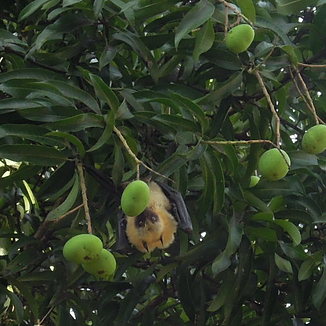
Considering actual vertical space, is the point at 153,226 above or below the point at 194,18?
below

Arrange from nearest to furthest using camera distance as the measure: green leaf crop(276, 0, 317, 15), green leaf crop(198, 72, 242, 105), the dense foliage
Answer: the dense foliage, green leaf crop(198, 72, 242, 105), green leaf crop(276, 0, 317, 15)

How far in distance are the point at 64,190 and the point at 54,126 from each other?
197 millimetres

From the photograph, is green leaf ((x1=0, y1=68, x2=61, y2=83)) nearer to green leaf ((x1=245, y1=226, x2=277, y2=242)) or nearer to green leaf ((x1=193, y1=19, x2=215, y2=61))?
green leaf ((x1=193, y1=19, x2=215, y2=61))

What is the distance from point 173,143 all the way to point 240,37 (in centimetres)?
26

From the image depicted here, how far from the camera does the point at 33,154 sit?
1.26 m

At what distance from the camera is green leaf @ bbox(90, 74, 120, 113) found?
3.99 feet

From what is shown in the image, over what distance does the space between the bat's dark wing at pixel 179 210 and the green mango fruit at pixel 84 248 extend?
0.15m

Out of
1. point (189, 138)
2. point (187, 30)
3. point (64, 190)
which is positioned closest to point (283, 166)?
point (189, 138)

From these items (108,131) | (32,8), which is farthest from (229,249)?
(32,8)

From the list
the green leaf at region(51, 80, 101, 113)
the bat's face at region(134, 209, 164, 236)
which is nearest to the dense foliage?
the green leaf at region(51, 80, 101, 113)

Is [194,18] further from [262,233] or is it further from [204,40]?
[262,233]

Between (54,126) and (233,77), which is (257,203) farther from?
(54,126)

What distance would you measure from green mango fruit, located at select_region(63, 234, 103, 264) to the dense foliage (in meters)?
0.16

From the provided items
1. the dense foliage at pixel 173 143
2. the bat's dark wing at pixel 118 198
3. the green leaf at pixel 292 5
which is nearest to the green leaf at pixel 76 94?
the dense foliage at pixel 173 143
